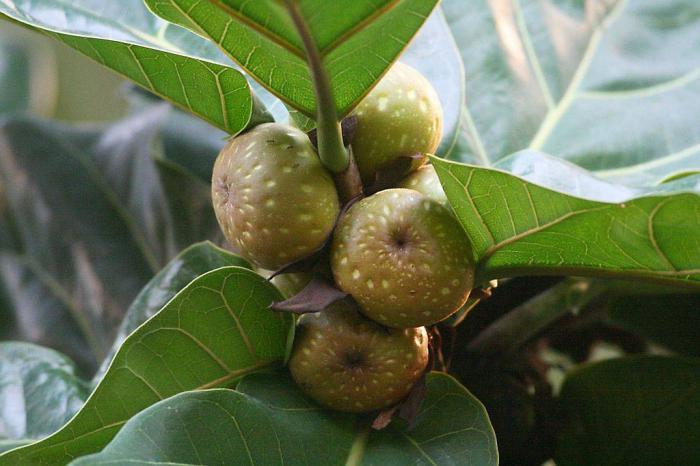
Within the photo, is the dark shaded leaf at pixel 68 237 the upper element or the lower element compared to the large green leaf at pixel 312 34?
lower

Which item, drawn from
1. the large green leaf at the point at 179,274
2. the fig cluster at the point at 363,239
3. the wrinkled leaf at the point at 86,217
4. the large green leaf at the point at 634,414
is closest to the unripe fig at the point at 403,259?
the fig cluster at the point at 363,239

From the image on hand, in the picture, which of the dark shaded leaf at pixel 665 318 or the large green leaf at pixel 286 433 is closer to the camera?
the large green leaf at pixel 286 433

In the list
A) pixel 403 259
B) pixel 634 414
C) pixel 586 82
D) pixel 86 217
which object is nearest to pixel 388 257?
pixel 403 259

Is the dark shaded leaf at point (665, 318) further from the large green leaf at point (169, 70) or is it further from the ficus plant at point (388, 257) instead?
the large green leaf at point (169, 70)

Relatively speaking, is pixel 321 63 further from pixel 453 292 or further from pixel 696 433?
pixel 696 433

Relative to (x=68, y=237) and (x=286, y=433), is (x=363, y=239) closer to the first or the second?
(x=286, y=433)

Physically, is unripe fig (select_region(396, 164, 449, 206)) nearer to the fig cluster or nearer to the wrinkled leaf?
the fig cluster
